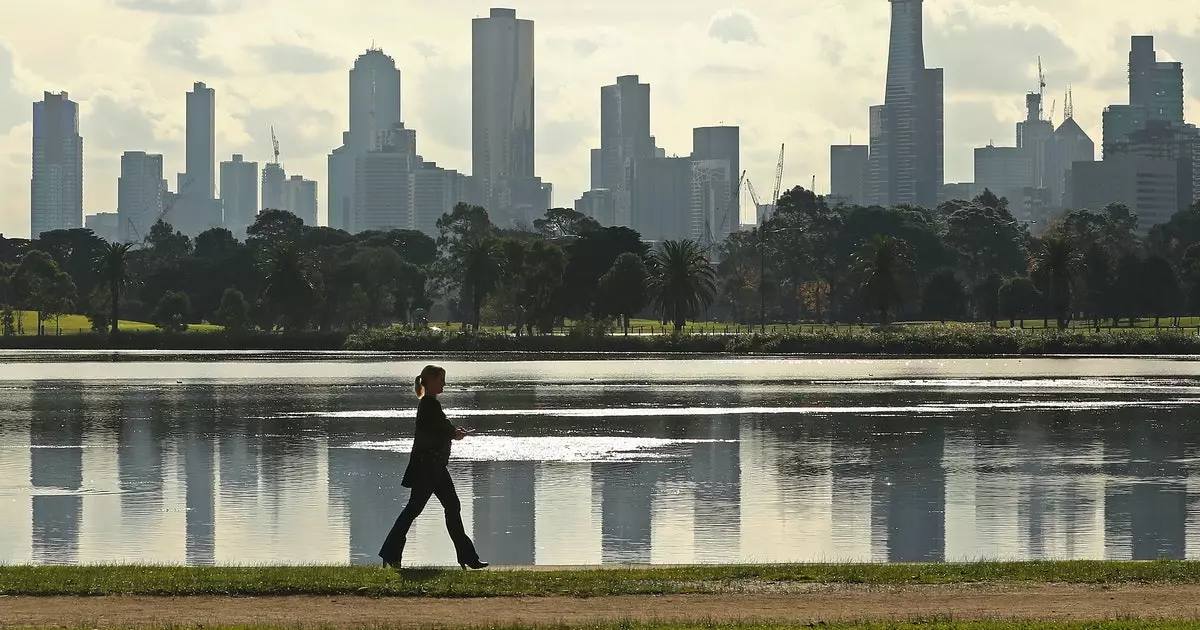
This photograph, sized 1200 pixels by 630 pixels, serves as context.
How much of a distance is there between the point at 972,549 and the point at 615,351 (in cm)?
11294

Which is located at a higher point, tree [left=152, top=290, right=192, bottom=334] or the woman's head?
tree [left=152, top=290, right=192, bottom=334]

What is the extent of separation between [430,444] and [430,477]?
43 centimetres

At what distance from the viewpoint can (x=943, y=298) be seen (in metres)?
185

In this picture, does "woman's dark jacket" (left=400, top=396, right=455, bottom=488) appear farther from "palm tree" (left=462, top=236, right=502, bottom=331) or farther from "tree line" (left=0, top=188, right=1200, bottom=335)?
"palm tree" (left=462, top=236, right=502, bottom=331)

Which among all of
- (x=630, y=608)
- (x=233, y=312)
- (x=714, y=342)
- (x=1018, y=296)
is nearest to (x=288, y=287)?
(x=233, y=312)

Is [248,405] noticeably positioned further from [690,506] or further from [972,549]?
[972,549]

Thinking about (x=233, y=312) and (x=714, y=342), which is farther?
(x=233, y=312)

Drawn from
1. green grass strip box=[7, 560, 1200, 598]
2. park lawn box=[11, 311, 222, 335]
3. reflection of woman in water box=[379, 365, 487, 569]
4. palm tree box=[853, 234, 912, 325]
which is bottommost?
green grass strip box=[7, 560, 1200, 598]

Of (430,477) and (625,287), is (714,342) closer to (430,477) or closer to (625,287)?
(625,287)

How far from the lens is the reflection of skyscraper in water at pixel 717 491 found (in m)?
25.9

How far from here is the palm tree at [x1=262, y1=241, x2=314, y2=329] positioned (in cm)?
15675

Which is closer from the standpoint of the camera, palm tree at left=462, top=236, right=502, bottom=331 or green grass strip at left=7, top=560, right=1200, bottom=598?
green grass strip at left=7, top=560, right=1200, bottom=598

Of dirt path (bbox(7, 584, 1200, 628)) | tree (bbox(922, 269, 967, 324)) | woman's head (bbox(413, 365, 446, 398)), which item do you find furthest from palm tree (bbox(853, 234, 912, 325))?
dirt path (bbox(7, 584, 1200, 628))

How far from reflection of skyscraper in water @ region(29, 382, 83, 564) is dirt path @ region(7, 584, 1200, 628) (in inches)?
262
